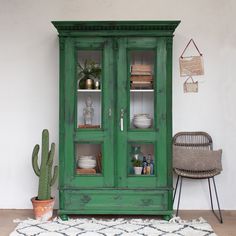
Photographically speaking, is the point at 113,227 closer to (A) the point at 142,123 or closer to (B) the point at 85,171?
(B) the point at 85,171

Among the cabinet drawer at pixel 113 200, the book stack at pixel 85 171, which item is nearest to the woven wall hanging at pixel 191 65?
the cabinet drawer at pixel 113 200

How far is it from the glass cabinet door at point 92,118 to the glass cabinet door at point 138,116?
0.35 ft

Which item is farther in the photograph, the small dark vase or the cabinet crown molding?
the small dark vase

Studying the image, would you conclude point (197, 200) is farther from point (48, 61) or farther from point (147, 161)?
point (48, 61)

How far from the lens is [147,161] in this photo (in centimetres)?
379

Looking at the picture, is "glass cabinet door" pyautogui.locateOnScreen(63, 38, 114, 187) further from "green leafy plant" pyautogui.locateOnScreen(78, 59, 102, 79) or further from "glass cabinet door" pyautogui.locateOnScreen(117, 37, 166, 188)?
"glass cabinet door" pyautogui.locateOnScreen(117, 37, 166, 188)

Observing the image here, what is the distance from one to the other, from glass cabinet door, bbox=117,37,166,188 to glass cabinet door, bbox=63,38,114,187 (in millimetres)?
106

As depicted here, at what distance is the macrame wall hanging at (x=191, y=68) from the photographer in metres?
4.12

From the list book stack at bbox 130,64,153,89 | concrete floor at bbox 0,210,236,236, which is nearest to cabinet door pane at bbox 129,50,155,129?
book stack at bbox 130,64,153,89

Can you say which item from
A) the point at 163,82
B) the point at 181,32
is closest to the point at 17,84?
the point at 163,82

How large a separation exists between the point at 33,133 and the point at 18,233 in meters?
1.18

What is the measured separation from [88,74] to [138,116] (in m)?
0.64

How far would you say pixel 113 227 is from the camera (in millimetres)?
3457

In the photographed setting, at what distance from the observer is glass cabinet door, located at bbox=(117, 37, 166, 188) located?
12.2 ft
